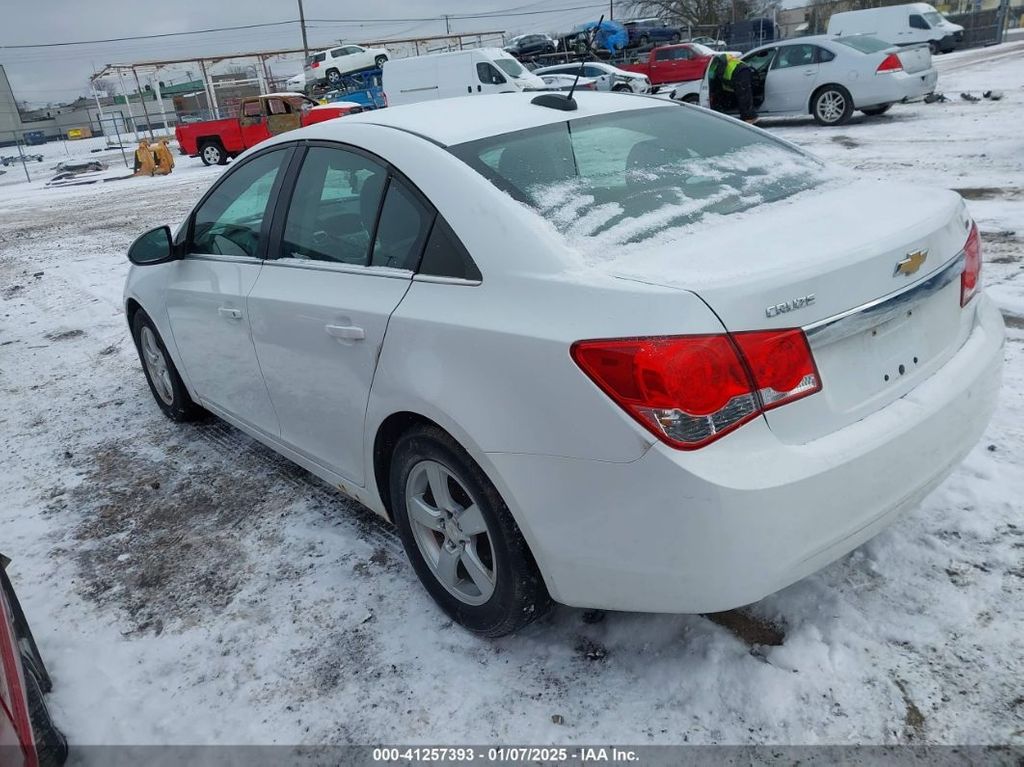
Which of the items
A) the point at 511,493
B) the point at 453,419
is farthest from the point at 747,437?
the point at 453,419

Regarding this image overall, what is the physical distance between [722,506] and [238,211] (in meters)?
2.72

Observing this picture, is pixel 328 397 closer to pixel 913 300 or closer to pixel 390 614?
pixel 390 614

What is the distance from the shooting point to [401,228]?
2.51 m

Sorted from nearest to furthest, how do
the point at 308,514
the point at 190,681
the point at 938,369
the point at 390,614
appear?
the point at 938,369
the point at 190,681
the point at 390,614
the point at 308,514

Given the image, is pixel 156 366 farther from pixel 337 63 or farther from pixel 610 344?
pixel 337 63

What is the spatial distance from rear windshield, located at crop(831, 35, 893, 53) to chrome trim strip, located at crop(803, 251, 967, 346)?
45.1ft

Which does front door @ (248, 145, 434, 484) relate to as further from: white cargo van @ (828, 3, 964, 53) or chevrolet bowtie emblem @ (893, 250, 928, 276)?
white cargo van @ (828, 3, 964, 53)

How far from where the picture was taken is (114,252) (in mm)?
10672

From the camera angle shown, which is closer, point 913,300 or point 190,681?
point 913,300

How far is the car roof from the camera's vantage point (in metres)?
2.66

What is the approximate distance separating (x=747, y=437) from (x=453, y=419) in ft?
2.66

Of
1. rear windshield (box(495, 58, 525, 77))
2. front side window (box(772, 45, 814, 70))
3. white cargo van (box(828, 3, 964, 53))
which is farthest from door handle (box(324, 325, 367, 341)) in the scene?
white cargo van (box(828, 3, 964, 53))

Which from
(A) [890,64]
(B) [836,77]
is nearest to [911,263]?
(A) [890,64]

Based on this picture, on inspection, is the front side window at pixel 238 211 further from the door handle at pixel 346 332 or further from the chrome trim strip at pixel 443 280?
the chrome trim strip at pixel 443 280
